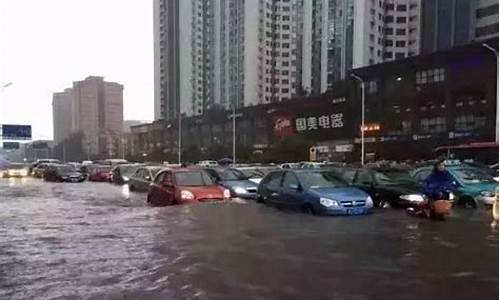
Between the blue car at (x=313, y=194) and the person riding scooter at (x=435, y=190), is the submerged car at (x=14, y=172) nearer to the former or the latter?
the blue car at (x=313, y=194)

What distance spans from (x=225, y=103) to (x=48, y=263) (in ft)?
333

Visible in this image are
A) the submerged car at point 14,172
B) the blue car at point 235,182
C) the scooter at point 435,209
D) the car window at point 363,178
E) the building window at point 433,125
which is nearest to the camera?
the scooter at point 435,209

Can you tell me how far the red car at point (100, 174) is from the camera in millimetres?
42000

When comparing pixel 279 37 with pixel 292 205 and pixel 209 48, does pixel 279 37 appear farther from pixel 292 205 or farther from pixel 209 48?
pixel 292 205

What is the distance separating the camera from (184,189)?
1584 cm

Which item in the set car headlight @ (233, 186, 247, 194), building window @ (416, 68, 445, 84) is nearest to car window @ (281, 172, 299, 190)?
car headlight @ (233, 186, 247, 194)

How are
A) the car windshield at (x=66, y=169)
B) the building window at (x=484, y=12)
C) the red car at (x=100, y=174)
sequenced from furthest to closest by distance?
the building window at (x=484, y=12) → the red car at (x=100, y=174) → the car windshield at (x=66, y=169)

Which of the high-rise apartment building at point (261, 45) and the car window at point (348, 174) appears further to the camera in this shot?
the high-rise apartment building at point (261, 45)

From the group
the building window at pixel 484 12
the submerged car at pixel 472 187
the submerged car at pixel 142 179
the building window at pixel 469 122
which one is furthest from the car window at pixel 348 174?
the building window at pixel 484 12

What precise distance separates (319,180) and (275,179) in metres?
1.55

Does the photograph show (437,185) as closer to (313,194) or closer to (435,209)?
(435,209)

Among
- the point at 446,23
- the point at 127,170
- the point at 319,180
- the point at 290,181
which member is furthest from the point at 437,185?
the point at 446,23

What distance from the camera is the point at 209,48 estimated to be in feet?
340

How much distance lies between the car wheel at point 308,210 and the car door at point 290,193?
6.9 inches
